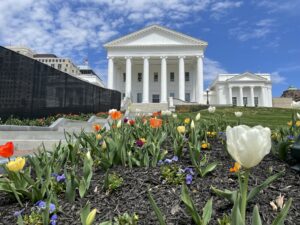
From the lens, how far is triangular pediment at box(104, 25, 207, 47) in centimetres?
5219

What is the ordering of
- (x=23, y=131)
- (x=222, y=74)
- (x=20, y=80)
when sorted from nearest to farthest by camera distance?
(x=23, y=131), (x=20, y=80), (x=222, y=74)

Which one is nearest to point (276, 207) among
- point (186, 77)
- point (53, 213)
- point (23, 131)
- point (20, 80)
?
point (53, 213)

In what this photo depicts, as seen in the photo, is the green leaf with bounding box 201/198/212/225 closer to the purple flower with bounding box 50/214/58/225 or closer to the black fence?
the purple flower with bounding box 50/214/58/225

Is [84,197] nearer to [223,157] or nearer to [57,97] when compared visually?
[223,157]

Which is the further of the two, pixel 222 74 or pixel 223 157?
pixel 222 74

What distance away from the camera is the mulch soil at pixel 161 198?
7.09 ft

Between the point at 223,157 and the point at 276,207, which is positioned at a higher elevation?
the point at 223,157

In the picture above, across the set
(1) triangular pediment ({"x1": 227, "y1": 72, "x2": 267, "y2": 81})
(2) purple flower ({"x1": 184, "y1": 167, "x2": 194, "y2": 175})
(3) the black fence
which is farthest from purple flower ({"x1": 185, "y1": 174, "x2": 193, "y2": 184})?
(1) triangular pediment ({"x1": 227, "y1": 72, "x2": 267, "y2": 81})

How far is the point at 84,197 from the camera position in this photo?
99.6 inches

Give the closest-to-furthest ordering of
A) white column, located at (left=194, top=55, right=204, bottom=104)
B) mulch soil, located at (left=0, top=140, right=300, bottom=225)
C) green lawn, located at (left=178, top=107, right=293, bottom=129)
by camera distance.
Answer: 1. mulch soil, located at (left=0, top=140, right=300, bottom=225)
2. green lawn, located at (left=178, top=107, right=293, bottom=129)
3. white column, located at (left=194, top=55, right=204, bottom=104)

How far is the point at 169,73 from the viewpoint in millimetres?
60531

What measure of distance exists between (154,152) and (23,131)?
693 centimetres

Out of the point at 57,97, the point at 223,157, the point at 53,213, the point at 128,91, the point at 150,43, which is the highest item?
the point at 150,43

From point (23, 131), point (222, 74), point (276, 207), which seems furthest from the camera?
point (222, 74)
